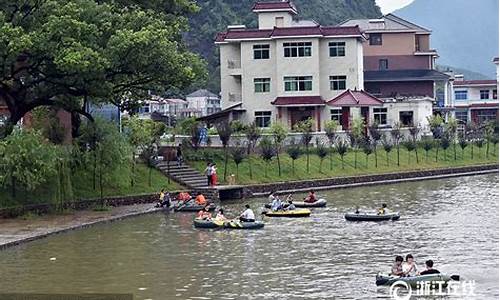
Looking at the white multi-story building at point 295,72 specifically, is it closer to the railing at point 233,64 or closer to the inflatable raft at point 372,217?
the railing at point 233,64

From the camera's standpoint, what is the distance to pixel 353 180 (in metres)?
56.2

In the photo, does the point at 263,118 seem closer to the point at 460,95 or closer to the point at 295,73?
the point at 295,73

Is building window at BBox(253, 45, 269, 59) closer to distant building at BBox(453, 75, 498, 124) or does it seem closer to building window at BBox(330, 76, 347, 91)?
building window at BBox(330, 76, 347, 91)

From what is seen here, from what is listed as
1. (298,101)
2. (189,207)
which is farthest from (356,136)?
(189,207)

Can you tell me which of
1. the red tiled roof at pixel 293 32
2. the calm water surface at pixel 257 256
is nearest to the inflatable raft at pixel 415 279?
the calm water surface at pixel 257 256

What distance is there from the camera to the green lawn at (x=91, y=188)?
4003cm

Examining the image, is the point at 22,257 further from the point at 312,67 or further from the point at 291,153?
the point at 312,67

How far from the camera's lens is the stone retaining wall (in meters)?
52.2

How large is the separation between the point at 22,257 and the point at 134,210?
1315 cm

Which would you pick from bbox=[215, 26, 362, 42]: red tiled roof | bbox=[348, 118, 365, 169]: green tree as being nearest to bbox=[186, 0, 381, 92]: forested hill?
bbox=[215, 26, 362, 42]: red tiled roof

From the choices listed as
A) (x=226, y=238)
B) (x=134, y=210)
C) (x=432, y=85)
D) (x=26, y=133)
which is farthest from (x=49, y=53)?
(x=432, y=85)

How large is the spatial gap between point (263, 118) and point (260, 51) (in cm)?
522

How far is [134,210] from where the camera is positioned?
42.3 meters

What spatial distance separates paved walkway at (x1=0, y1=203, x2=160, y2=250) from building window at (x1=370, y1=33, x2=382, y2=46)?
50.4 m
